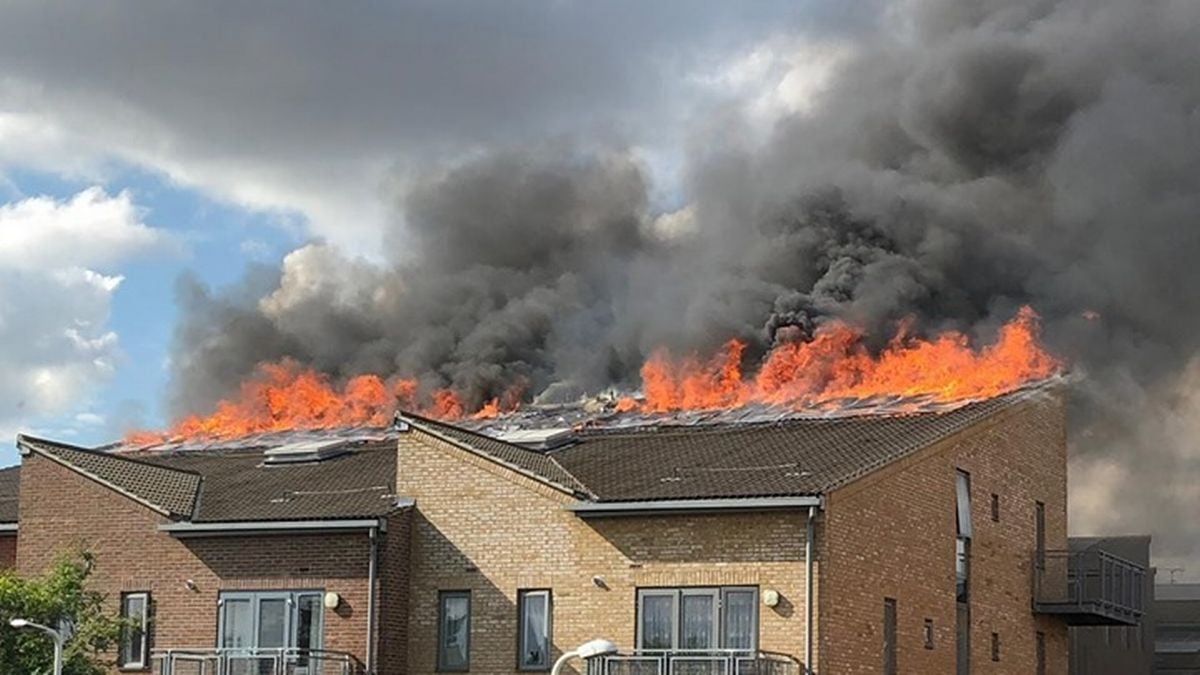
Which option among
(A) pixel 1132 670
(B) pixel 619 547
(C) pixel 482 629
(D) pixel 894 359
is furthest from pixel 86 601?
(A) pixel 1132 670

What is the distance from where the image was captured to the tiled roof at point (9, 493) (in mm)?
38969

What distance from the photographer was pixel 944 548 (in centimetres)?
3609

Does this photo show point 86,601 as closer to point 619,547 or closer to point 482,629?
point 482,629

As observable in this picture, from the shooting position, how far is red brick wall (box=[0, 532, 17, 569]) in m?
38.1

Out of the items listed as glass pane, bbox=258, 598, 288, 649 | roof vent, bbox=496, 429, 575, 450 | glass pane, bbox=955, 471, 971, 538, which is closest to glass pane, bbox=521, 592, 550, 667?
glass pane, bbox=258, 598, 288, 649

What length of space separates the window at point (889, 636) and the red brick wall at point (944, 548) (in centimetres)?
18

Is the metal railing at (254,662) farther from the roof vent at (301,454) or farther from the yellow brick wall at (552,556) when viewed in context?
the roof vent at (301,454)

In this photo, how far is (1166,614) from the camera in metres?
61.3

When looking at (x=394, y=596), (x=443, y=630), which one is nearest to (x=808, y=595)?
(x=443, y=630)

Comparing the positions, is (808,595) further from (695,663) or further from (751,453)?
(751,453)

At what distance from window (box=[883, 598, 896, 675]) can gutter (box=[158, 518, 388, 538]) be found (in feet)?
27.8

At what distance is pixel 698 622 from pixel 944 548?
19.9 feet

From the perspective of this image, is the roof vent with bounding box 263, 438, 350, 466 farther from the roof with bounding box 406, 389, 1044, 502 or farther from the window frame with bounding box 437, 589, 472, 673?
the window frame with bounding box 437, 589, 472, 673

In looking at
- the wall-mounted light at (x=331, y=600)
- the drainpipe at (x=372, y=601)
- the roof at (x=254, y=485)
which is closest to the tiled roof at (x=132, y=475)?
the roof at (x=254, y=485)
